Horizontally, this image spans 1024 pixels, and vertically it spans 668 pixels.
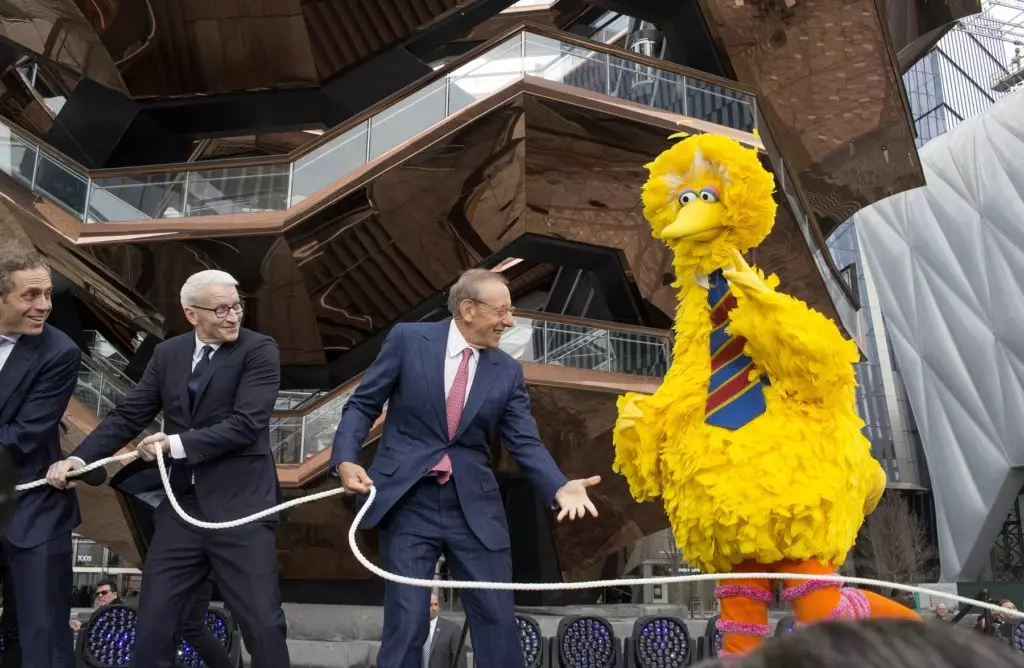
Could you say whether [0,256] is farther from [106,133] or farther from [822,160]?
[822,160]

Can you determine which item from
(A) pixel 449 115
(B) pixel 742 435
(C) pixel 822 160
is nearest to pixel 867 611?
(B) pixel 742 435

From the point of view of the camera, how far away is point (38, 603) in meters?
4.09

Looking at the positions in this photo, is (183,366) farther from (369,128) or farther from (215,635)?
(369,128)

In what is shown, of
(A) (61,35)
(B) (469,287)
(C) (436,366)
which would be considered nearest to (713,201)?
(B) (469,287)

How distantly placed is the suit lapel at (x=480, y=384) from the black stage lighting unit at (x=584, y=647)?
280 centimetres

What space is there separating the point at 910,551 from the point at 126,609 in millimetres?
38896

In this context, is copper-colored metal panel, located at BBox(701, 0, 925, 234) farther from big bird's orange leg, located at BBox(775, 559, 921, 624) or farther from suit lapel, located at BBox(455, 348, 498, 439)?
big bird's orange leg, located at BBox(775, 559, 921, 624)

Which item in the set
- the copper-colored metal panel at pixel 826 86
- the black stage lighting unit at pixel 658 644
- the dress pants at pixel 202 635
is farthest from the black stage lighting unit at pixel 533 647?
the copper-colored metal panel at pixel 826 86

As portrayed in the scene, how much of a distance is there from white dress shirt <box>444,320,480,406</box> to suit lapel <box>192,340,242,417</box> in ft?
3.29

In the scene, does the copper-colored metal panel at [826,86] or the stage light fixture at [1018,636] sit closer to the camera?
the stage light fixture at [1018,636]

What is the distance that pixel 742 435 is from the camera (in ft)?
13.1

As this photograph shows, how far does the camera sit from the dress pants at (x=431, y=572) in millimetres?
3848

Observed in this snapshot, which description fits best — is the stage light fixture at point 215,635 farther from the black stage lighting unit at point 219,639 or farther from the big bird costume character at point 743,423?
the big bird costume character at point 743,423

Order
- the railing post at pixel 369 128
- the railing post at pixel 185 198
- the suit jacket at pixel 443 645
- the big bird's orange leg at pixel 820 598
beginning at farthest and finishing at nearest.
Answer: the railing post at pixel 185 198 < the railing post at pixel 369 128 < the suit jacket at pixel 443 645 < the big bird's orange leg at pixel 820 598
